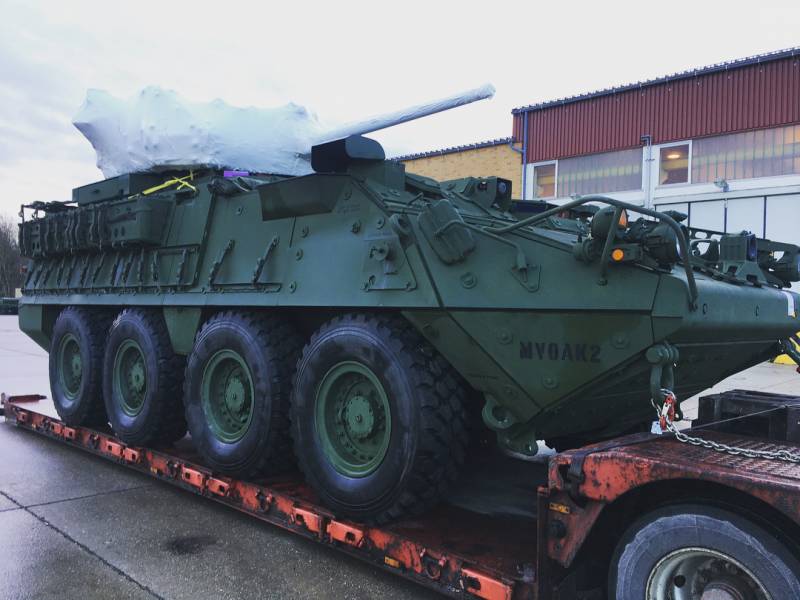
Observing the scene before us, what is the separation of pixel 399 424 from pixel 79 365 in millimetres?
4854

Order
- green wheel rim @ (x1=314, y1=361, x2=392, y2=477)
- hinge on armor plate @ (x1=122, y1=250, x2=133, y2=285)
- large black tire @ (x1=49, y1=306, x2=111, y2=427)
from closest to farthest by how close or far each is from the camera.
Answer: green wheel rim @ (x1=314, y1=361, x2=392, y2=477) → hinge on armor plate @ (x1=122, y1=250, x2=133, y2=285) → large black tire @ (x1=49, y1=306, x2=111, y2=427)

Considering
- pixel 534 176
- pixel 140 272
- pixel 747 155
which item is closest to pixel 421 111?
pixel 140 272

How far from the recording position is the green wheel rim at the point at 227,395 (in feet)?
17.6

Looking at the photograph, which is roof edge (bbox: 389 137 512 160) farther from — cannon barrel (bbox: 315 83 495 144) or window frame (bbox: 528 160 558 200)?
cannon barrel (bbox: 315 83 495 144)

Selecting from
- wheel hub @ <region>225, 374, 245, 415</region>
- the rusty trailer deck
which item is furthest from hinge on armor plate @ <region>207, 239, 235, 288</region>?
the rusty trailer deck

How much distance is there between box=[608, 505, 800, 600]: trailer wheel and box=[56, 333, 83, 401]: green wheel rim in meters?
6.27

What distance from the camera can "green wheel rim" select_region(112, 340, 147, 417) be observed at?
6.56 meters

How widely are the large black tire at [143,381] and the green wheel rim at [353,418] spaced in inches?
83.4

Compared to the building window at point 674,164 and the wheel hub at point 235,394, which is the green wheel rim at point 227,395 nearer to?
the wheel hub at point 235,394

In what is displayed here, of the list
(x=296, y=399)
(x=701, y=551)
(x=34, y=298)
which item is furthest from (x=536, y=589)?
(x=34, y=298)

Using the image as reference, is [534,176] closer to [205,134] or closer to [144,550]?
[205,134]

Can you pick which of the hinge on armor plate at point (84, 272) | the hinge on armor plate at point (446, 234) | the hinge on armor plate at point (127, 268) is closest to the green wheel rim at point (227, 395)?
the hinge on armor plate at point (127, 268)

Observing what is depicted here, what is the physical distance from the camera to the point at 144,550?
4.45 m

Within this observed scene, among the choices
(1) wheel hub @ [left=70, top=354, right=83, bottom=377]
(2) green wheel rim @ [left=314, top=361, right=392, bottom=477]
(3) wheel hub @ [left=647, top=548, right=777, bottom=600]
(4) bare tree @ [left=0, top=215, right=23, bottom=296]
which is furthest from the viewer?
(4) bare tree @ [left=0, top=215, right=23, bottom=296]
